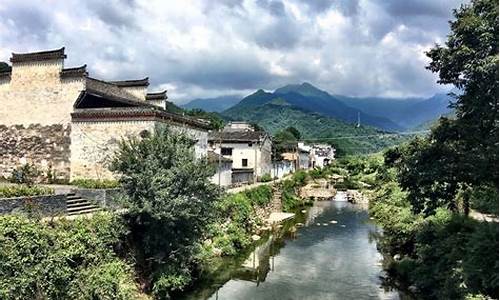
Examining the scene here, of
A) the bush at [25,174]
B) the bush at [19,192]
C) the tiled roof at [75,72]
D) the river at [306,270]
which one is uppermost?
the tiled roof at [75,72]

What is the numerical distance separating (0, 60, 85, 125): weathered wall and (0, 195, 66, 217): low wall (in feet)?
38.9

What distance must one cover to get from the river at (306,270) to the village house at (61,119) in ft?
32.1

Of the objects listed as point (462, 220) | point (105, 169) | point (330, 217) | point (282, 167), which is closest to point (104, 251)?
point (105, 169)

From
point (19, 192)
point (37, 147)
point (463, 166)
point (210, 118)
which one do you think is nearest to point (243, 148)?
point (210, 118)

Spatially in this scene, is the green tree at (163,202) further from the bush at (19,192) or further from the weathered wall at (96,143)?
the weathered wall at (96,143)

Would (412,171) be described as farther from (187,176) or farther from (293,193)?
(293,193)

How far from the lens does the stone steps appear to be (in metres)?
A: 21.2

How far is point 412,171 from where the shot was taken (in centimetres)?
2028

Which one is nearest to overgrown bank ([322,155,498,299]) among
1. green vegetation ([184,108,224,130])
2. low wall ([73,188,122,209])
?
low wall ([73,188,122,209])

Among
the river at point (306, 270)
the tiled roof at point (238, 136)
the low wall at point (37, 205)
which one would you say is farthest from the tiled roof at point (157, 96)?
the tiled roof at point (238, 136)

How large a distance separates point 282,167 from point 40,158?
5417 cm

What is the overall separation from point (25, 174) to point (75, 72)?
680cm

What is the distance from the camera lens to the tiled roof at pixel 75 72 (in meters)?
29.2

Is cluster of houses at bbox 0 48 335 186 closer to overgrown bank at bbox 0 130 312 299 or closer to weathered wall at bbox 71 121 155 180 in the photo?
weathered wall at bbox 71 121 155 180
